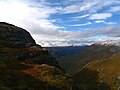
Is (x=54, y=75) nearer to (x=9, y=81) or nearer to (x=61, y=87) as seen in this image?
(x=61, y=87)

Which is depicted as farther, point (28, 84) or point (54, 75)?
point (54, 75)

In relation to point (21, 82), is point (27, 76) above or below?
above

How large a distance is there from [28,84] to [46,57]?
195 feet

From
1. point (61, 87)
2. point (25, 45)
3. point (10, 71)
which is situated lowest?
point (61, 87)

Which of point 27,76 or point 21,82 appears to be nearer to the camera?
point 21,82

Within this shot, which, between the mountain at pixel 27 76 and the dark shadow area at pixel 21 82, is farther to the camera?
the mountain at pixel 27 76

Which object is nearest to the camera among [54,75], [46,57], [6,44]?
[54,75]

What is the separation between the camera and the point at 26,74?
4097 inches

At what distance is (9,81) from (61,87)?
20417 mm

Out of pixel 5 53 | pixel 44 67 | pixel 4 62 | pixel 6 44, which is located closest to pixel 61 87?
pixel 44 67

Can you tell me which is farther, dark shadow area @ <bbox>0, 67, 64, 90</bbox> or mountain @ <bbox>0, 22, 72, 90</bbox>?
mountain @ <bbox>0, 22, 72, 90</bbox>

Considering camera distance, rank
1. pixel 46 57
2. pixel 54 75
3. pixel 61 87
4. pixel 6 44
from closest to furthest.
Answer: pixel 61 87 → pixel 54 75 → pixel 46 57 → pixel 6 44

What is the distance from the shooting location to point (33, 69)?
116m

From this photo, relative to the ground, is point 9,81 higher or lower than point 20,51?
lower
